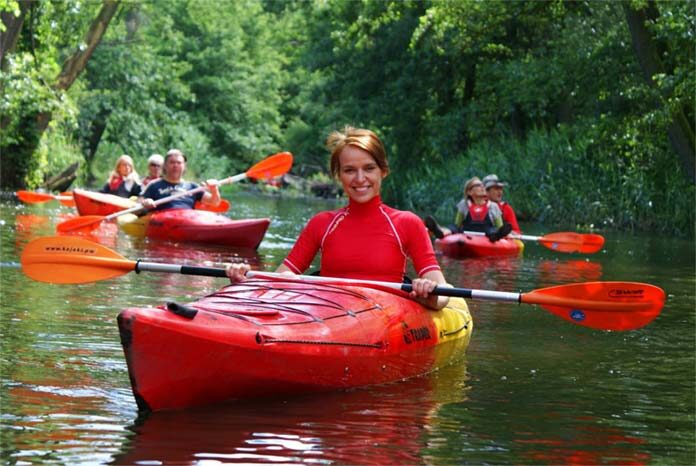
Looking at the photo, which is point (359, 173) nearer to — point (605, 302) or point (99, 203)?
point (605, 302)

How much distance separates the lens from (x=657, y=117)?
654 inches

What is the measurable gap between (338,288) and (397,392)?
1.84 feet

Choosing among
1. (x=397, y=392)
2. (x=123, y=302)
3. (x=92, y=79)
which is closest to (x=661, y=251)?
(x=123, y=302)

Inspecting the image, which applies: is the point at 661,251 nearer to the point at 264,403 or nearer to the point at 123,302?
the point at 123,302

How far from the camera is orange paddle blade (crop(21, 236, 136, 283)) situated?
20.4 feet

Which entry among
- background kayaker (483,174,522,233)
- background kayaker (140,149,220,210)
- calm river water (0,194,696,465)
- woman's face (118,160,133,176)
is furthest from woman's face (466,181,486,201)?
calm river water (0,194,696,465)

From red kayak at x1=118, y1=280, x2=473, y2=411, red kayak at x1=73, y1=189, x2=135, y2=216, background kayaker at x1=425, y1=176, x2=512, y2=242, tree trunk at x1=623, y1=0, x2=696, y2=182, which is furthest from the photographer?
tree trunk at x1=623, y1=0, x2=696, y2=182

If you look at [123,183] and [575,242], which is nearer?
[575,242]

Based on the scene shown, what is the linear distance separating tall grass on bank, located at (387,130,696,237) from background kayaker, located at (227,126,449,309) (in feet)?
43.8

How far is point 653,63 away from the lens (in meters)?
18.1

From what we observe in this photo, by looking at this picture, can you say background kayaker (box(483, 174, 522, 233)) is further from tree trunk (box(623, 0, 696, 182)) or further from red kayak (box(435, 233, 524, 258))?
→ tree trunk (box(623, 0, 696, 182))

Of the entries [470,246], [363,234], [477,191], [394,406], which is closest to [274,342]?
[394,406]

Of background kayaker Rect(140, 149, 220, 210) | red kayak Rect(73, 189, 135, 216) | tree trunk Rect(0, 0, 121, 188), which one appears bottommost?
red kayak Rect(73, 189, 135, 216)

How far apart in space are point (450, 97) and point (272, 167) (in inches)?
686
